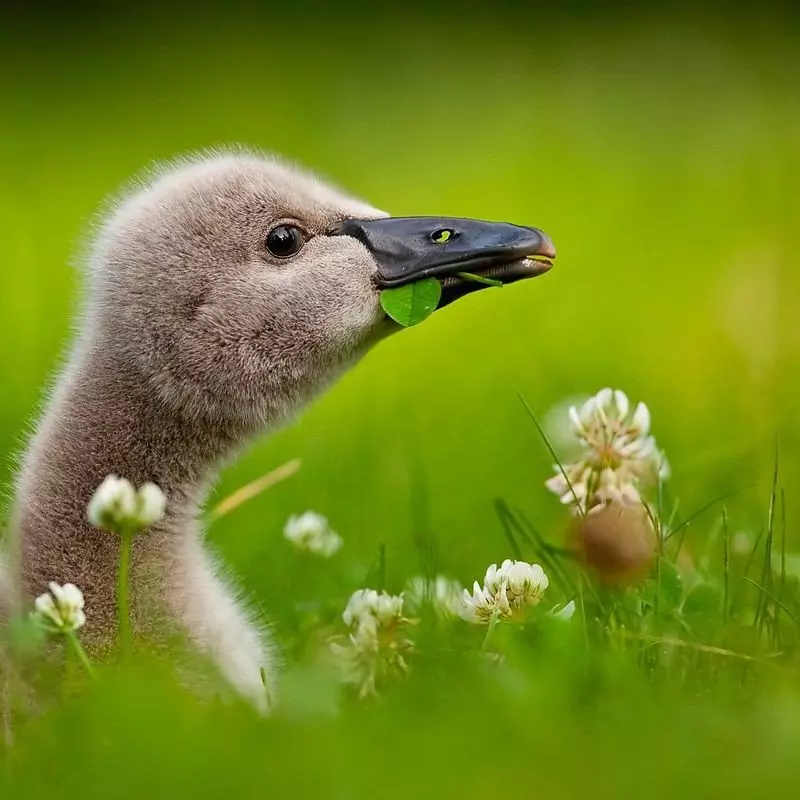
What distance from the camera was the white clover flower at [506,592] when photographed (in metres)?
2.49

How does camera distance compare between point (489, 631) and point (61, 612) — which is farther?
point (489, 631)

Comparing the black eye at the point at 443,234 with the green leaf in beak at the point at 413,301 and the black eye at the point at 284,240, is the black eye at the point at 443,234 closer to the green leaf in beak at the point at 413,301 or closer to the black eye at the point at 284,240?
the green leaf in beak at the point at 413,301

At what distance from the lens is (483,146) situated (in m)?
8.55

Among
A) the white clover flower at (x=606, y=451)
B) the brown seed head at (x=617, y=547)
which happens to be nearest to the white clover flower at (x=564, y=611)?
the brown seed head at (x=617, y=547)

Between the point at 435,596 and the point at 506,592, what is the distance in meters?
0.18

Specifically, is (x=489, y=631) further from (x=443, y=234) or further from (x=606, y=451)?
(x=443, y=234)

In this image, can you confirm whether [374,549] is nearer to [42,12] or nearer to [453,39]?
[453,39]

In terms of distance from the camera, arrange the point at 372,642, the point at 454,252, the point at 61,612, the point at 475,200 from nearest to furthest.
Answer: the point at 61,612 → the point at 372,642 → the point at 454,252 → the point at 475,200

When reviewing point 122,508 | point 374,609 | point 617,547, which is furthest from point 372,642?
point 617,547

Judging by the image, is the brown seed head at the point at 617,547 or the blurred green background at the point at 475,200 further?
the blurred green background at the point at 475,200

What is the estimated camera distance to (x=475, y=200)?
7555 millimetres

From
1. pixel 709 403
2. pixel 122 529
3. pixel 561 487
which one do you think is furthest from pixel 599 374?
pixel 122 529

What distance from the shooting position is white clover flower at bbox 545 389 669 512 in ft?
9.25

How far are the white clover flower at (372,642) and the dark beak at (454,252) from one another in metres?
0.62
